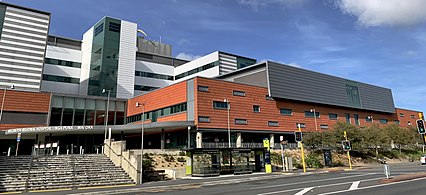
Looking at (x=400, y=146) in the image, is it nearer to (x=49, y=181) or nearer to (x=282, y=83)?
(x=282, y=83)

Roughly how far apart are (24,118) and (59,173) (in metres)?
26.7

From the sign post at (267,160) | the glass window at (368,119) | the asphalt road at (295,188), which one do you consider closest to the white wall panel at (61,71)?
the asphalt road at (295,188)

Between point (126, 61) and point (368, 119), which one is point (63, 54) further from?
point (368, 119)

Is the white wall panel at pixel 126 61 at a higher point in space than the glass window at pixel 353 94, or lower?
higher

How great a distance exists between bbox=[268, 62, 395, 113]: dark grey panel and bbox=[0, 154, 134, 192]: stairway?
114 feet

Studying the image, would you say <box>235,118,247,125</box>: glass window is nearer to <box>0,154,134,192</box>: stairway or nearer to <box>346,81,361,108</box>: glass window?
<box>0,154,134,192</box>: stairway

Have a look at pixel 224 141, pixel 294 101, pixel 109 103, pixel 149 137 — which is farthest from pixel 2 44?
pixel 294 101

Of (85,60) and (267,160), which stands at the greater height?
(85,60)

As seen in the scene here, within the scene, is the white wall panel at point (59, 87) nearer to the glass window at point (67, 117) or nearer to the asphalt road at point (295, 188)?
the glass window at point (67, 117)

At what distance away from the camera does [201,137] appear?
4312 cm

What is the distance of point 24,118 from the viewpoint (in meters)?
44.5

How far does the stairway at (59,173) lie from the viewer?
2109 cm

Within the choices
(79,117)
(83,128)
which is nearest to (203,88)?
(83,128)

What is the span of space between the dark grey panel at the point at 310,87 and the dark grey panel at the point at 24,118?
1557 inches
